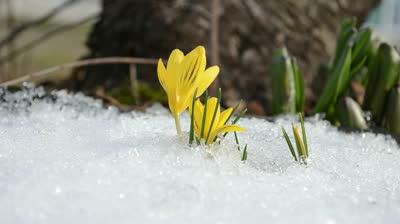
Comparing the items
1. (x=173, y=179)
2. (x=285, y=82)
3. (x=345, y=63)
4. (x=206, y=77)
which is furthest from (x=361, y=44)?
(x=173, y=179)

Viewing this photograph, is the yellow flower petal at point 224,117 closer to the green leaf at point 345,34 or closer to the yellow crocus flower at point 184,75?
the yellow crocus flower at point 184,75

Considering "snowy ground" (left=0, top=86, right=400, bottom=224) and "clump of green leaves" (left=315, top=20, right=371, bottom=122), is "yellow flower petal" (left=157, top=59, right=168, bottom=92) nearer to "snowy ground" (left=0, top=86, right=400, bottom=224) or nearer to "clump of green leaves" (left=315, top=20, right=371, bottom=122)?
"snowy ground" (left=0, top=86, right=400, bottom=224)

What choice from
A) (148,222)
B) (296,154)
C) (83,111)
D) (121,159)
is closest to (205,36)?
(83,111)

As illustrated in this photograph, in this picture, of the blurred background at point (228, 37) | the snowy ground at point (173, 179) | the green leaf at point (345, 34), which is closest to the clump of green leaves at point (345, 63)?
the green leaf at point (345, 34)

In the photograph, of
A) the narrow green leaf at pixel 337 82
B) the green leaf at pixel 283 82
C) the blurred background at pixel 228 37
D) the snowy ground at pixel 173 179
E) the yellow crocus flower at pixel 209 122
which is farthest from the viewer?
the blurred background at pixel 228 37

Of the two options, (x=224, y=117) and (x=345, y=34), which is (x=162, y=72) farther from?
(x=345, y=34)

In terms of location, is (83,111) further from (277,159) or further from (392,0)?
(392,0)
